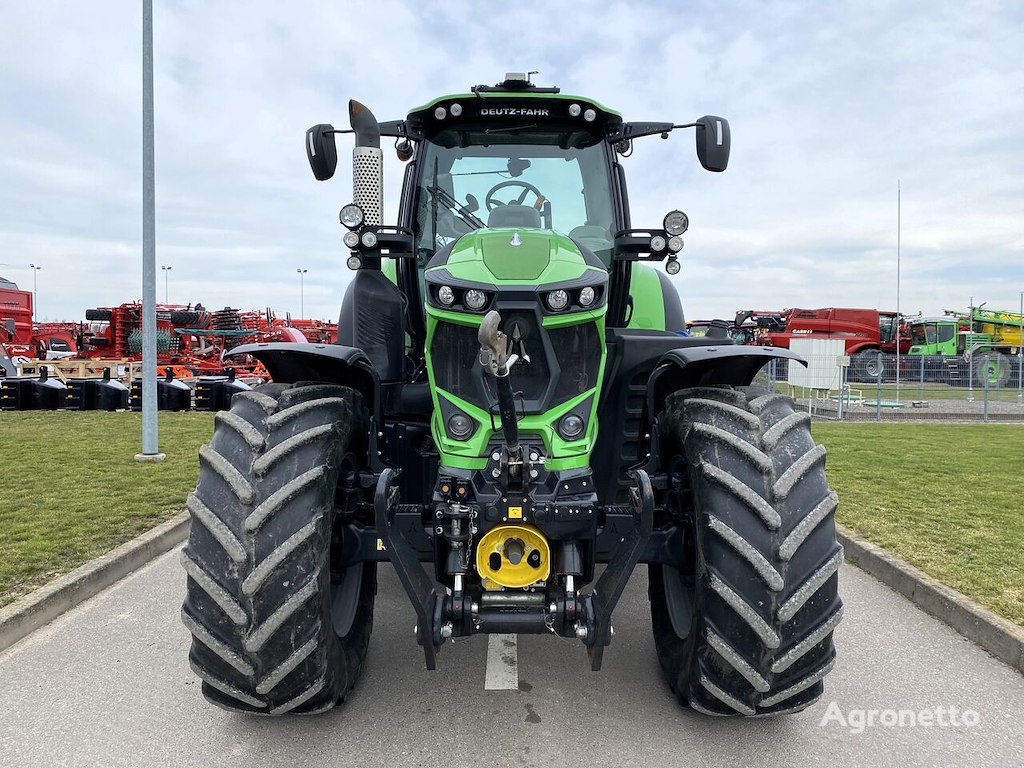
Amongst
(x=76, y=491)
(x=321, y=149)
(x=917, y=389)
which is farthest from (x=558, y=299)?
(x=917, y=389)

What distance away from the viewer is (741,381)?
3266 millimetres

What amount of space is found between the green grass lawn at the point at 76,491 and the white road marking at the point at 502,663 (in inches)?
111

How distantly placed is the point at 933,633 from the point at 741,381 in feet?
6.74

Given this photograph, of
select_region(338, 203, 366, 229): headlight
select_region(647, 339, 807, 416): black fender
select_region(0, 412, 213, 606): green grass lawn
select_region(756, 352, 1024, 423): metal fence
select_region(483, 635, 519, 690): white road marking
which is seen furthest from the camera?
select_region(756, 352, 1024, 423): metal fence

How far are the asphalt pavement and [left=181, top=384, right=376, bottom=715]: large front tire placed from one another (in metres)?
0.30

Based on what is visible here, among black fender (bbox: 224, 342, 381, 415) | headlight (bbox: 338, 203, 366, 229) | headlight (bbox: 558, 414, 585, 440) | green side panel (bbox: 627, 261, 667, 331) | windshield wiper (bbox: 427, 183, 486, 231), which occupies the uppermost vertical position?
windshield wiper (bbox: 427, 183, 486, 231)

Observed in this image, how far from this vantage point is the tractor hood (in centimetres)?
277

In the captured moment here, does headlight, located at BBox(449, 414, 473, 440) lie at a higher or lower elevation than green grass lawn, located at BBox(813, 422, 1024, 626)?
higher

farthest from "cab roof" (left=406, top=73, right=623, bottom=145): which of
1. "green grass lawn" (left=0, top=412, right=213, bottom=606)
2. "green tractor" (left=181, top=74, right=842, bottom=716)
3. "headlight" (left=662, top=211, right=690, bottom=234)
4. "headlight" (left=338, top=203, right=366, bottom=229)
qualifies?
"green grass lawn" (left=0, top=412, right=213, bottom=606)

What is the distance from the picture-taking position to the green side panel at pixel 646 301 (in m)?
4.25

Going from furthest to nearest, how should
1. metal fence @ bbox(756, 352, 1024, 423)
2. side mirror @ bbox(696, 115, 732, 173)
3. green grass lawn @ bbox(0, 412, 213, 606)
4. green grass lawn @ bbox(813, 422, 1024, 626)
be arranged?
1. metal fence @ bbox(756, 352, 1024, 423)
2. green grass lawn @ bbox(0, 412, 213, 606)
3. green grass lawn @ bbox(813, 422, 1024, 626)
4. side mirror @ bbox(696, 115, 732, 173)

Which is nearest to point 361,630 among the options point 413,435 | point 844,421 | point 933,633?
point 413,435

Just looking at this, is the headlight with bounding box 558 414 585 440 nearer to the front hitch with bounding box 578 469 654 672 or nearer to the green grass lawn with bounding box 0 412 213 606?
the front hitch with bounding box 578 469 654 672

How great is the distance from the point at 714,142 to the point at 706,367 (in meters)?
1.27
